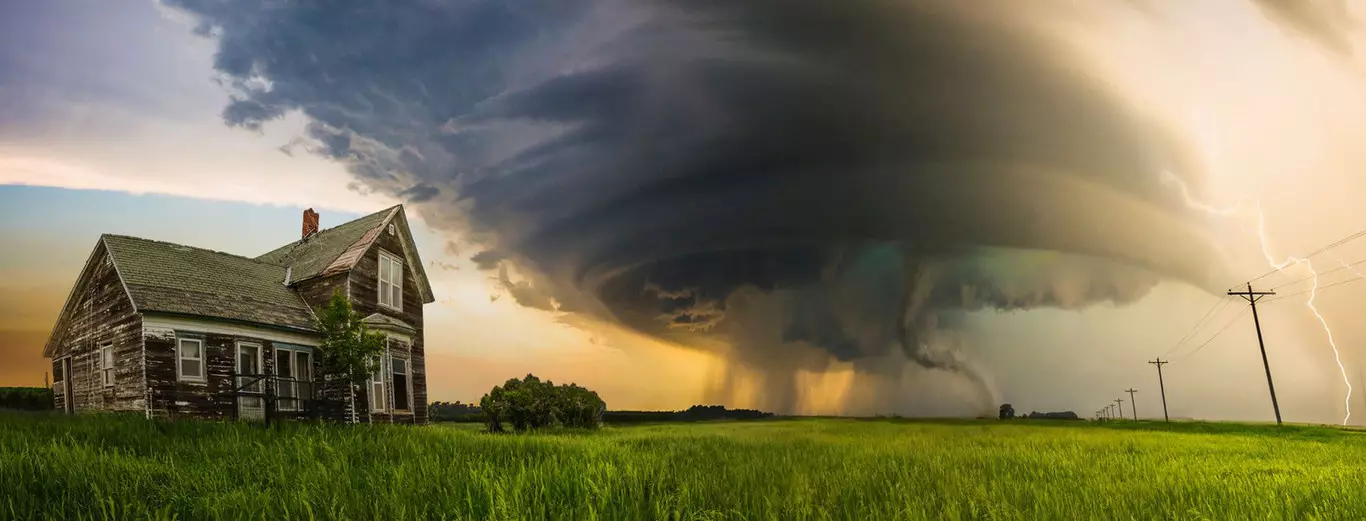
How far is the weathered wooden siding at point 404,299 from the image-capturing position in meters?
31.9

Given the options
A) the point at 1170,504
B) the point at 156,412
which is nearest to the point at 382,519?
the point at 1170,504

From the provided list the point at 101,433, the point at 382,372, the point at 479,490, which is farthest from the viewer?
the point at 382,372

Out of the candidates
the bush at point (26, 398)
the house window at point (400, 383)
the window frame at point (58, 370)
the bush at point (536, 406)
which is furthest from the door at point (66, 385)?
the bush at point (536, 406)

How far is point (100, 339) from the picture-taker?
27.8 meters

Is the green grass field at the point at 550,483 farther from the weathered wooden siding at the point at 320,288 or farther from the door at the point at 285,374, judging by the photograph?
the weathered wooden siding at the point at 320,288

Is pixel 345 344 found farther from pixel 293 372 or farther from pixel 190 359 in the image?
pixel 190 359

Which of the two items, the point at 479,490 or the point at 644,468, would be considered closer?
the point at 479,490

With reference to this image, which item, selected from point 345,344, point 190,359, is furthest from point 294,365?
point 190,359

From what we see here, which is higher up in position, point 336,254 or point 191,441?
point 336,254

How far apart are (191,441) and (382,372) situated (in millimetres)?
19423

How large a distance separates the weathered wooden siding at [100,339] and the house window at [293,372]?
178 inches

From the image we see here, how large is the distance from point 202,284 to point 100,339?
390 centimetres

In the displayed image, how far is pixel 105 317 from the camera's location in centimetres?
2784

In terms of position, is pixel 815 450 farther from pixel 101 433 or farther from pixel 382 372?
pixel 382 372
